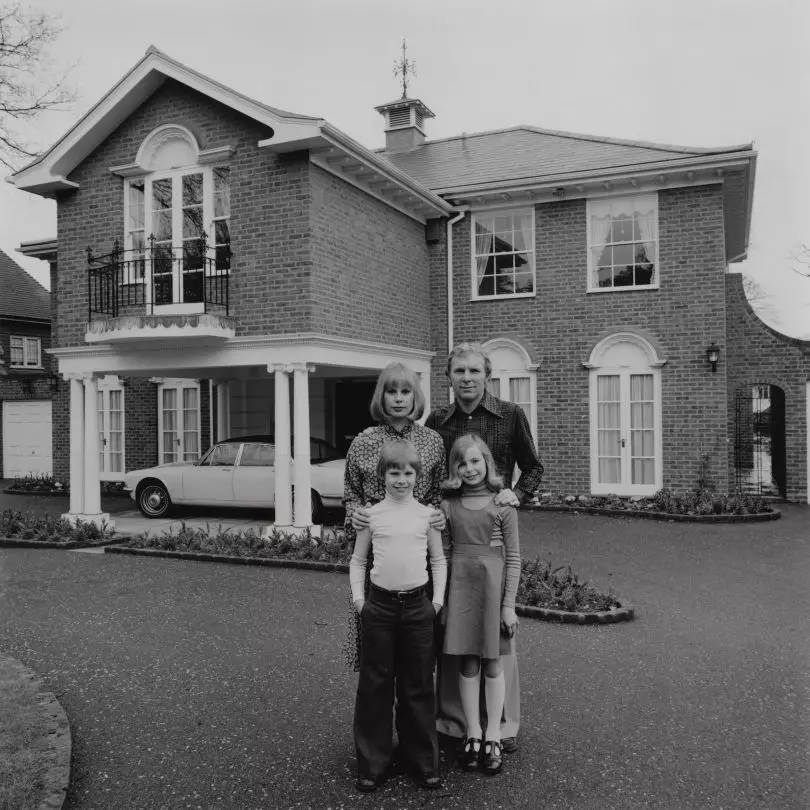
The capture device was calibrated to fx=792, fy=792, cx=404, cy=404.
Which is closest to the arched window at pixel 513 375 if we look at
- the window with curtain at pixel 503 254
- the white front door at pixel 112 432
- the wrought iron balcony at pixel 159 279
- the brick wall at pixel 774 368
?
the window with curtain at pixel 503 254

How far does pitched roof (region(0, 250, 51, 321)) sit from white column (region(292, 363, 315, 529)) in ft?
62.6

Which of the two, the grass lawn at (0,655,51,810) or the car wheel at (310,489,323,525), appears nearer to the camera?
the grass lawn at (0,655,51,810)

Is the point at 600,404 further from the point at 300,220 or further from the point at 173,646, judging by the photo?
the point at 173,646

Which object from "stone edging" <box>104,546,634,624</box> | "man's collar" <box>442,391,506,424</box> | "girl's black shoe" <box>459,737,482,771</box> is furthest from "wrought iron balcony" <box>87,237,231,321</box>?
"girl's black shoe" <box>459,737,482,771</box>

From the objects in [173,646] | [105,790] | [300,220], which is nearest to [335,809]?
→ [105,790]

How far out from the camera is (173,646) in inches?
234

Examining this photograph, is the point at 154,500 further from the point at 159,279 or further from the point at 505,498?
the point at 505,498

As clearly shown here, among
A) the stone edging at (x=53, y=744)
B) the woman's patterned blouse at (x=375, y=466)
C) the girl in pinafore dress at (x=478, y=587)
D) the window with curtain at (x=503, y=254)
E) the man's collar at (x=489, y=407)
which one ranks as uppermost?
the window with curtain at (x=503, y=254)

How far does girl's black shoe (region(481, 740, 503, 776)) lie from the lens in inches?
147

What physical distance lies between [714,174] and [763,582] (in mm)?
7621

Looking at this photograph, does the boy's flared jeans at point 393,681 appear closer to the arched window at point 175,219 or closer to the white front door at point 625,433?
the arched window at point 175,219

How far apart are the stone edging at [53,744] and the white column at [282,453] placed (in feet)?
17.3

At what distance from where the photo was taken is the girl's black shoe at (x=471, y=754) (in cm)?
379

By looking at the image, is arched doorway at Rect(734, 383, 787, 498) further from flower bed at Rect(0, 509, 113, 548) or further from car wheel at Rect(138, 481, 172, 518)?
flower bed at Rect(0, 509, 113, 548)
